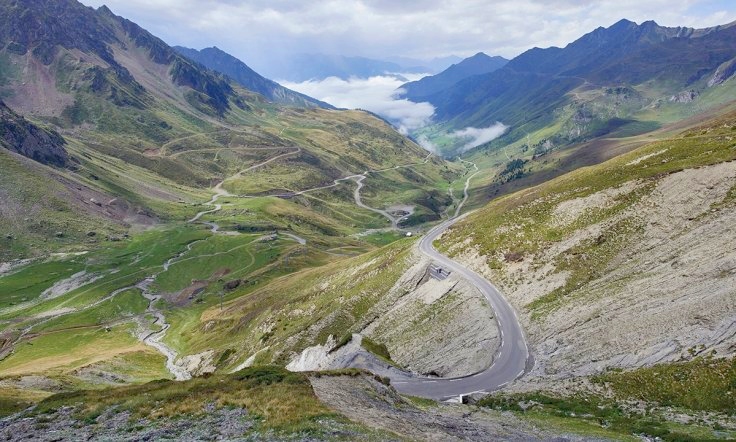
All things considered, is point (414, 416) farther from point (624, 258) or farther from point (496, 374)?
point (624, 258)

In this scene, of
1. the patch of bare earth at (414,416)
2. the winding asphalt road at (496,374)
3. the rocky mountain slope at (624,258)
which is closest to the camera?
the patch of bare earth at (414,416)

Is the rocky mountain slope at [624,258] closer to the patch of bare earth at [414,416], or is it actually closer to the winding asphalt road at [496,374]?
the winding asphalt road at [496,374]

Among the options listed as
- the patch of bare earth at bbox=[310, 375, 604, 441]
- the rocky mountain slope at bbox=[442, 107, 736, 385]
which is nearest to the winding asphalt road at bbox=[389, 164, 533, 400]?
the rocky mountain slope at bbox=[442, 107, 736, 385]

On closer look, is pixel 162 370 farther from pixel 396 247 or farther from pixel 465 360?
pixel 465 360

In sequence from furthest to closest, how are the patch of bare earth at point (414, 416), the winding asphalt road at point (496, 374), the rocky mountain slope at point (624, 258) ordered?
1. the winding asphalt road at point (496, 374)
2. the rocky mountain slope at point (624, 258)
3. the patch of bare earth at point (414, 416)

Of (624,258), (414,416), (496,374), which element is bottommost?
(496,374)

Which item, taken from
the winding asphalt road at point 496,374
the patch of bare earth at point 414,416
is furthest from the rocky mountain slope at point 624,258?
the patch of bare earth at point 414,416

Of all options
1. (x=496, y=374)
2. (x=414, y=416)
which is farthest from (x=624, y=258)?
(x=414, y=416)

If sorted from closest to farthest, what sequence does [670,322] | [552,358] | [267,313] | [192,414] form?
1. [192,414]
2. [670,322]
3. [552,358]
4. [267,313]

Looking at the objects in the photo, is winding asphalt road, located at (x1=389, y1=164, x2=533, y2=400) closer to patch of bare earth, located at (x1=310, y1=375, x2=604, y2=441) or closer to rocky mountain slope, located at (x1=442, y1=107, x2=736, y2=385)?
rocky mountain slope, located at (x1=442, y1=107, x2=736, y2=385)

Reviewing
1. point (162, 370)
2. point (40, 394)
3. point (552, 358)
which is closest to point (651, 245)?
point (552, 358)

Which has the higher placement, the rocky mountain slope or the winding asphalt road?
the rocky mountain slope
